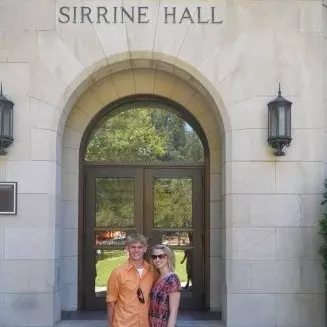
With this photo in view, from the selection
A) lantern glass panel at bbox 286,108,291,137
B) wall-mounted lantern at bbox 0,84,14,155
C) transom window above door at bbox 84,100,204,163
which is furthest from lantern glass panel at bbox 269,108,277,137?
wall-mounted lantern at bbox 0,84,14,155

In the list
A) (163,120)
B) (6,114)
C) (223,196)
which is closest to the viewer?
(6,114)

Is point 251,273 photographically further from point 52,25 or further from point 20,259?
point 52,25

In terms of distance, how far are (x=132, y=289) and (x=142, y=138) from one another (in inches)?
150

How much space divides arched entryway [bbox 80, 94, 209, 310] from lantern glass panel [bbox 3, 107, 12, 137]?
147 centimetres

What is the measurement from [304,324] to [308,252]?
0.95 meters

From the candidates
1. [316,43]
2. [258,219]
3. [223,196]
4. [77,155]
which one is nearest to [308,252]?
[258,219]

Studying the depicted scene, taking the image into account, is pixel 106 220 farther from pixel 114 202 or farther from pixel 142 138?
pixel 142 138

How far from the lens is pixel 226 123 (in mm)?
8023

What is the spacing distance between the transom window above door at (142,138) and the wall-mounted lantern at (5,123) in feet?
5.08

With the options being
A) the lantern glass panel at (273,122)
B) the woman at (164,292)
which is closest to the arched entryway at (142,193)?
the lantern glass panel at (273,122)

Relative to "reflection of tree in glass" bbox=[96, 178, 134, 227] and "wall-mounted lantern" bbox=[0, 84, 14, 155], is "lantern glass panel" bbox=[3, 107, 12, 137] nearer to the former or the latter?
"wall-mounted lantern" bbox=[0, 84, 14, 155]

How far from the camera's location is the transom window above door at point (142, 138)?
29.7 feet

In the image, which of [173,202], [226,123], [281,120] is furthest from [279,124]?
[173,202]

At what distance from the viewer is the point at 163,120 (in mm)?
9148
